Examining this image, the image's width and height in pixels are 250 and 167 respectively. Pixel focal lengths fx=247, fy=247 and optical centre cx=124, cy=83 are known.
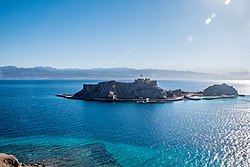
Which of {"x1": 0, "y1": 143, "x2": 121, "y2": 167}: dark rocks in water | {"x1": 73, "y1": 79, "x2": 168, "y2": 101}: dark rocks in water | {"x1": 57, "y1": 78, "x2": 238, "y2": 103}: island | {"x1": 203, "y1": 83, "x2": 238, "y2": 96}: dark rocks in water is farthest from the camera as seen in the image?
{"x1": 203, "y1": 83, "x2": 238, "y2": 96}: dark rocks in water

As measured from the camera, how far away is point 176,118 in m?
75.0

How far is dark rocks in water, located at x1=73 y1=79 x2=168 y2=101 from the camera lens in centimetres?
12395

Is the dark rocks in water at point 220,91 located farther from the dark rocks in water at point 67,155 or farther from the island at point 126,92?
the dark rocks in water at point 67,155

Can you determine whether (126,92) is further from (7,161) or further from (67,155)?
(7,161)

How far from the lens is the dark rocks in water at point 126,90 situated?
123950mm

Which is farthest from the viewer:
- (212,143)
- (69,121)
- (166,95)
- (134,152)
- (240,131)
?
(166,95)

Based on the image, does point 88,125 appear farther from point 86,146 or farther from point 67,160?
point 67,160

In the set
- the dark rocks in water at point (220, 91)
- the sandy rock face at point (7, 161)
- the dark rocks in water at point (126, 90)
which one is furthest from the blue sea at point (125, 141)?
the dark rocks in water at point (220, 91)

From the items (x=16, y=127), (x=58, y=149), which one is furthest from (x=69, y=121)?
(x=58, y=149)

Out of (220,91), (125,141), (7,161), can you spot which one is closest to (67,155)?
(7,161)

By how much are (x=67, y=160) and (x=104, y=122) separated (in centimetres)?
3121

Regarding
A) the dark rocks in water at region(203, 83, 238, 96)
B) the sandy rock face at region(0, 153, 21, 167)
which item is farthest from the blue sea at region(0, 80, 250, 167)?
the dark rocks in water at region(203, 83, 238, 96)

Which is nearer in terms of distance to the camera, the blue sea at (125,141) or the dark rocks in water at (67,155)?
the dark rocks in water at (67,155)

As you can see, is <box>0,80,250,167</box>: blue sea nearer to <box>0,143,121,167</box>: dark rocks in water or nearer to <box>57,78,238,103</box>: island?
<box>0,143,121,167</box>: dark rocks in water
